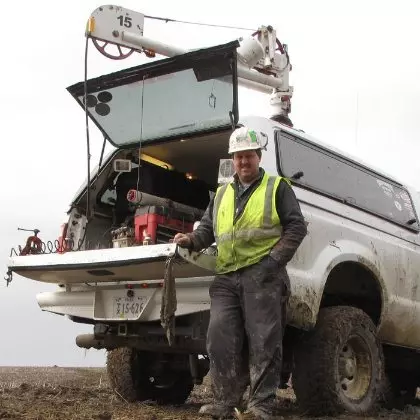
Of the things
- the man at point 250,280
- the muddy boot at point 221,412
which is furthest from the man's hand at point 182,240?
the muddy boot at point 221,412

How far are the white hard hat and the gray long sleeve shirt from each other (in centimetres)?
21

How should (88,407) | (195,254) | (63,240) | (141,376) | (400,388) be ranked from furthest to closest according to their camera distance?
(400,388)
(141,376)
(63,240)
(88,407)
(195,254)

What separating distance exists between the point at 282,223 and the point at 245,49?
433cm

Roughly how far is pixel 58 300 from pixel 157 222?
108 cm

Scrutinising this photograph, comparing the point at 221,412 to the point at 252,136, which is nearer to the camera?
the point at 221,412

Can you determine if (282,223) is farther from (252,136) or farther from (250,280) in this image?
(252,136)

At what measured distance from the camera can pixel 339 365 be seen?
5.38m

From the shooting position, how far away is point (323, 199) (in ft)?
18.7

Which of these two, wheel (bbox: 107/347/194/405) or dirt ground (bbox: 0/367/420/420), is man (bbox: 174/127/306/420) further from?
wheel (bbox: 107/347/194/405)

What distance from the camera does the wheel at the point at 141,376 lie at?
6457mm

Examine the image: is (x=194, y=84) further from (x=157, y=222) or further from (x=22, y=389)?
(x=22, y=389)

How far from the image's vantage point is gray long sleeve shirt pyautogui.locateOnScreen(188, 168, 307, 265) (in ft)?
14.9

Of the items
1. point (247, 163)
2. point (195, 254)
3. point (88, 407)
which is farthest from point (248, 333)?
point (88, 407)

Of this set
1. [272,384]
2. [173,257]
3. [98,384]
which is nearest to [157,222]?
[173,257]
